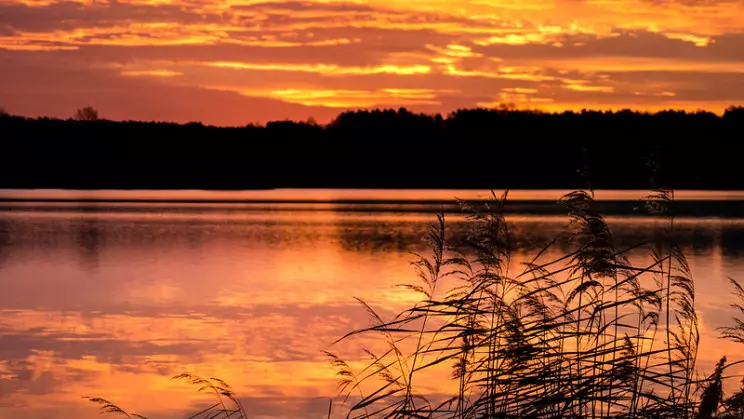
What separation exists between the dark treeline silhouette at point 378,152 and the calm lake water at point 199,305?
65.9 meters

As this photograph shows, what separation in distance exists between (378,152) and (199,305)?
100106 millimetres

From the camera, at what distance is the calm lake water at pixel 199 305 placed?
12.2 m

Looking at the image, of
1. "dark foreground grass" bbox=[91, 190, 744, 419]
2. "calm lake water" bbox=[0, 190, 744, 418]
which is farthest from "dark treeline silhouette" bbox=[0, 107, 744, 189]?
"dark foreground grass" bbox=[91, 190, 744, 419]

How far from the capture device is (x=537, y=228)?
148 feet

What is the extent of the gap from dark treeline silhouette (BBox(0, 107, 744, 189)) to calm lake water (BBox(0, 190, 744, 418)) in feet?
216

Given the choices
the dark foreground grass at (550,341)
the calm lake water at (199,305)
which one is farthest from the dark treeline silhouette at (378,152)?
the dark foreground grass at (550,341)

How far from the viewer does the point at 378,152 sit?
392ft

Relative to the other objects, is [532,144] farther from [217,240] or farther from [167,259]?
[167,259]

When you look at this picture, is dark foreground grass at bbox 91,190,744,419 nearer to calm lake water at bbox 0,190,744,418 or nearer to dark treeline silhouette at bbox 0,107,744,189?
calm lake water at bbox 0,190,744,418

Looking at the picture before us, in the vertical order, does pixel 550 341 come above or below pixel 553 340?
below

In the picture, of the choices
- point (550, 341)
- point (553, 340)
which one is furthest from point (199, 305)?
point (553, 340)

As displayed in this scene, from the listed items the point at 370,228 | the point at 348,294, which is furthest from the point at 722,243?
the point at 348,294

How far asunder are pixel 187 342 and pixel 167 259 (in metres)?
15.2

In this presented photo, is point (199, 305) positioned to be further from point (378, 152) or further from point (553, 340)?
point (378, 152)
